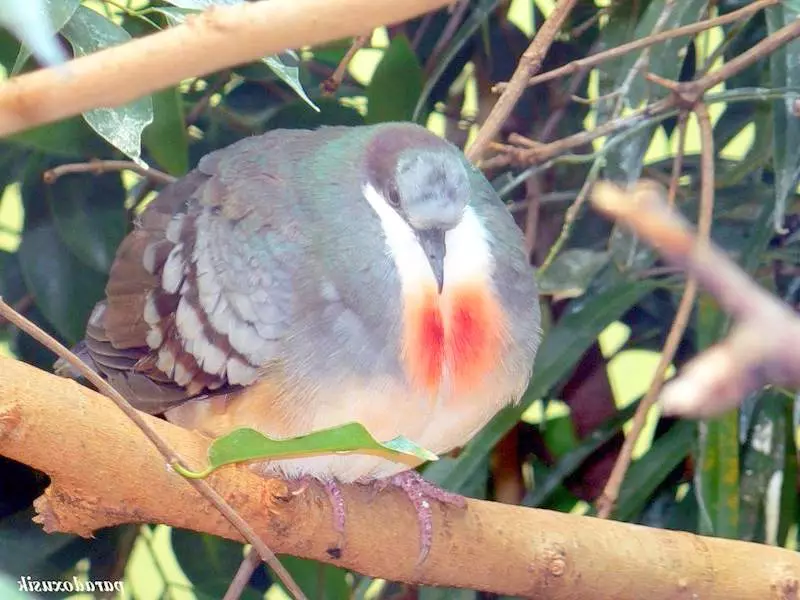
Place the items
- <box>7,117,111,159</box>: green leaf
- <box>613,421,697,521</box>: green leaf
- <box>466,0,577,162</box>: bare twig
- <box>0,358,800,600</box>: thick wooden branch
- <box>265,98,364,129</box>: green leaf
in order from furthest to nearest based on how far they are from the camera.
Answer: <box>265,98,364,129</box>: green leaf < <box>613,421,697,521</box>: green leaf < <box>7,117,111,159</box>: green leaf < <box>466,0,577,162</box>: bare twig < <box>0,358,800,600</box>: thick wooden branch

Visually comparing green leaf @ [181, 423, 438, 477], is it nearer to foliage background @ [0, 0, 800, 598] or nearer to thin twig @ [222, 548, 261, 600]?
thin twig @ [222, 548, 261, 600]

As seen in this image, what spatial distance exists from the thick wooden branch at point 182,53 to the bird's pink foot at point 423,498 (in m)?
0.81

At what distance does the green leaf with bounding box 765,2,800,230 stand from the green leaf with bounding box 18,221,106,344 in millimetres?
927

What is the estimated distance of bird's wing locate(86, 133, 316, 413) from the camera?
3.63ft

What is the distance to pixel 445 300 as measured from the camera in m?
1.07

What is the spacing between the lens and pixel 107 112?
0.83 metres

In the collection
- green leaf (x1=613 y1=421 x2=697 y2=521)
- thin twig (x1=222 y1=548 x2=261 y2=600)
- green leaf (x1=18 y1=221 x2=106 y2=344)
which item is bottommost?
thin twig (x1=222 y1=548 x2=261 y2=600)

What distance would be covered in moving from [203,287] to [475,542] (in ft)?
1.30

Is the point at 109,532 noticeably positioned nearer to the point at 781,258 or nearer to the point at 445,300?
the point at 445,300

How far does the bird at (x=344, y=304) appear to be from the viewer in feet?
3.41

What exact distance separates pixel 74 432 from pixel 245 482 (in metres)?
0.18

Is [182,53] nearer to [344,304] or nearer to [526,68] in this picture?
[344,304]

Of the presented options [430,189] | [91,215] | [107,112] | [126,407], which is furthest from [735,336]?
[91,215]


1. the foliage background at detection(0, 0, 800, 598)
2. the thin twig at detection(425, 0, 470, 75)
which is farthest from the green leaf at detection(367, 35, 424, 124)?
the thin twig at detection(425, 0, 470, 75)
